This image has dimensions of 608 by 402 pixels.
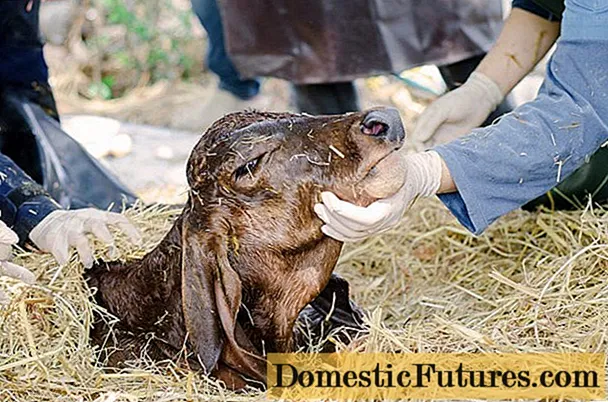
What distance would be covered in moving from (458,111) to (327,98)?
5.80 feet

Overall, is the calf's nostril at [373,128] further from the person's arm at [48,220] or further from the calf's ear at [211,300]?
the person's arm at [48,220]

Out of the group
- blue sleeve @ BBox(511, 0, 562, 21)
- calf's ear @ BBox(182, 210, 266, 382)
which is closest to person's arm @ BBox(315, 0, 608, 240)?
calf's ear @ BBox(182, 210, 266, 382)

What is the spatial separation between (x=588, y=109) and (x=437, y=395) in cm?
105

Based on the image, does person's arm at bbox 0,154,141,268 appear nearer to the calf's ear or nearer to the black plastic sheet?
the calf's ear

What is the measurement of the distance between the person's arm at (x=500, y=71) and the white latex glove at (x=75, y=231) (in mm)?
1192

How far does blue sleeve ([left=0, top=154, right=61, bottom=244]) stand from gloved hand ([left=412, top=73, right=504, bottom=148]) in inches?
54.3

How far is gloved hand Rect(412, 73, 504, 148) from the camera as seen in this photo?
382 centimetres

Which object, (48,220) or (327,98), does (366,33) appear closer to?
(327,98)

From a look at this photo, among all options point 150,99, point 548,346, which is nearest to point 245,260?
point 548,346

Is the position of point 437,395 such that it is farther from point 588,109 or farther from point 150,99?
point 150,99

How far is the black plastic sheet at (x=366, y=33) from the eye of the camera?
510 centimetres

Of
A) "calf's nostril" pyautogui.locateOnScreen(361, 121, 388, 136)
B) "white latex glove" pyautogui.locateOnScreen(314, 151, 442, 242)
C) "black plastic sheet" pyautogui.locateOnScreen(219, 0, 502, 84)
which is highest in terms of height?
"calf's nostril" pyautogui.locateOnScreen(361, 121, 388, 136)

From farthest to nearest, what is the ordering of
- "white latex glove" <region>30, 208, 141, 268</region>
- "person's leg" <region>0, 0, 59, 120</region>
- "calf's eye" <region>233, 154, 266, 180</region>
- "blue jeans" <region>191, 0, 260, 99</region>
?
1. "blue jeans" <region>191, 0, 260, 99</region>
2. "person's leg" <region>0, 0, 59, 120</region>
3. "white latex glove" <region>30, 208, 141, 268</region>
4. "calf's eye" <region>233, 154, 266, 180</region>

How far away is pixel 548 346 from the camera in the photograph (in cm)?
293
